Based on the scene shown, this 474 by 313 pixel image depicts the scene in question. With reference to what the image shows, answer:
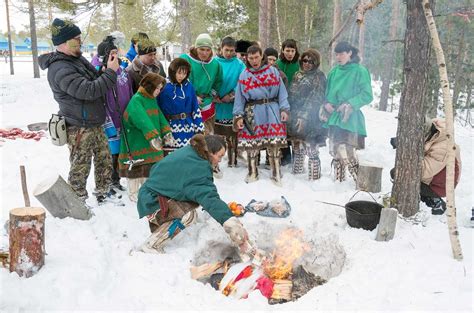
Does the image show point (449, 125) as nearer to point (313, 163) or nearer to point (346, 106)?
point (346, 106)

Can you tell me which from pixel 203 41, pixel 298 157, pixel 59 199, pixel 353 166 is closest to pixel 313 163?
pixel 298 157

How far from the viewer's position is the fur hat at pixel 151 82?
480 centimetres

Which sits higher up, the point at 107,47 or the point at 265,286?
the point at 107,47

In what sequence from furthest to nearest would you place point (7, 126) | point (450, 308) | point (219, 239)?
point (7, 126) < point (219, 239) < point (450, 308)

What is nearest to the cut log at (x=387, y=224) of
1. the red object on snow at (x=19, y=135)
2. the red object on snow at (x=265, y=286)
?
the red object on snow at (x=265, y=286)

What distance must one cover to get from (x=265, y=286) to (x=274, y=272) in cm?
44

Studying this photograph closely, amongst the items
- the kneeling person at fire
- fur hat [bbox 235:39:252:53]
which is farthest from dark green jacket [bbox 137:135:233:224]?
fur hat [bbox 235:39:252:53]

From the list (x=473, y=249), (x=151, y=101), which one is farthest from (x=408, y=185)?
(x=151, y=101)

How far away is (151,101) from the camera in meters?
4.96

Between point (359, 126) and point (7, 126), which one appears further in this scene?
point (7, 126)

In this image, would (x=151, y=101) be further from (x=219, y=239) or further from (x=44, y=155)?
(x=44, y=155)

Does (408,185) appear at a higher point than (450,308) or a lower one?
higher

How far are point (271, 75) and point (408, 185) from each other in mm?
2333

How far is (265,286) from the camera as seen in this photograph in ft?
12.8
